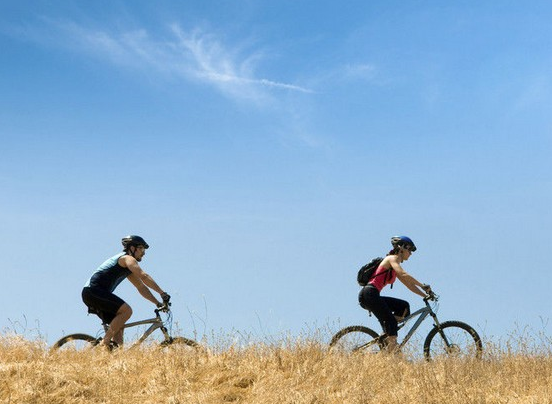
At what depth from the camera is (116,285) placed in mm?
14930

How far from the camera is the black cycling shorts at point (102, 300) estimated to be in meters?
14.6

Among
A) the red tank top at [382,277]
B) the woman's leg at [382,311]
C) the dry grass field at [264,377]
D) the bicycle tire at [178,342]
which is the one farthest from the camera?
the red tank top at [382,277]

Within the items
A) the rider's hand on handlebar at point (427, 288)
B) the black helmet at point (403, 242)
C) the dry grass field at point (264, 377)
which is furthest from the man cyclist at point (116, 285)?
the rider's hand on handlebar at point (427, 288)

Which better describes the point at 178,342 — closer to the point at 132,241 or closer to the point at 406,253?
the point at 132,241

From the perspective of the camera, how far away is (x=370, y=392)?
12.4 m

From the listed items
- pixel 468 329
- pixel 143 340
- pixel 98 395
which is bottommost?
pixel 98 395

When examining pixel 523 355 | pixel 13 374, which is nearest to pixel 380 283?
pixel 523 355

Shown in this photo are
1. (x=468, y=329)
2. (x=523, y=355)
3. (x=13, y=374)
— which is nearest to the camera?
(x=13, y=374)

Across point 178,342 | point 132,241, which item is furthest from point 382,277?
point 132,241

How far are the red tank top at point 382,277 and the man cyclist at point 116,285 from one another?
12.9 ft

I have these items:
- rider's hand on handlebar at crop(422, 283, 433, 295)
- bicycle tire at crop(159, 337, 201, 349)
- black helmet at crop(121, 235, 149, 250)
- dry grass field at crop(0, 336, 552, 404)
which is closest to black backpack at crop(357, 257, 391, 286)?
rider's hand on handlebar at crop(422, 283, 433, 295)

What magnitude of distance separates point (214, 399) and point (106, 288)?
340cm

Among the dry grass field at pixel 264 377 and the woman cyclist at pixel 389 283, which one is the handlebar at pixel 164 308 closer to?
the dry grass field at pixel 264 377

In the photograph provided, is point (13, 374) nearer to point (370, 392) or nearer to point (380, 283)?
point (370, 392)
